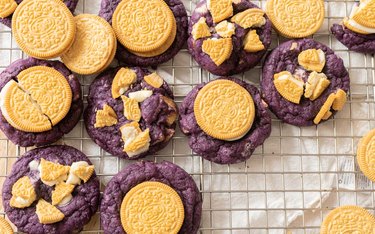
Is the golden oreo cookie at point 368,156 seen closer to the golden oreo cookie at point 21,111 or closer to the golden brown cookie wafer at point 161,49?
the golden brown cookie wafer at point 161,49

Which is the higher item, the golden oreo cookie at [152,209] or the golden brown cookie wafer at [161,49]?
the golden brown cookie wafer at [161,49]

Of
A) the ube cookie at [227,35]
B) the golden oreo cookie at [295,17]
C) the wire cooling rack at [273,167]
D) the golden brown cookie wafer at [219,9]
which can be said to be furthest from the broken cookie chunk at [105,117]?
the golden oreo cookie at [295,17]

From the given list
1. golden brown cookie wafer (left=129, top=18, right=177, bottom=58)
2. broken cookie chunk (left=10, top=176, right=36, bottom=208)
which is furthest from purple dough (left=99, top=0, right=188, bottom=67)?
broken cookie chunk (left=10, top=176, right=36, bottom=208)

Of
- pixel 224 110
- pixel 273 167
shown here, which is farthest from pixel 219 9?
pixel 273 167

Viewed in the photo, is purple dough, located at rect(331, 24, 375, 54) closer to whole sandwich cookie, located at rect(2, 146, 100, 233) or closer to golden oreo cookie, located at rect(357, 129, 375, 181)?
golden oreo cookie, located at rect(357, 129, 375, 181)

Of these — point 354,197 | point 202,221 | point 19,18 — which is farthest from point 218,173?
point 19,18

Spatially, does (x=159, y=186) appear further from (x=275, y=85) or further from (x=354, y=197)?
(x=354, y=197)
